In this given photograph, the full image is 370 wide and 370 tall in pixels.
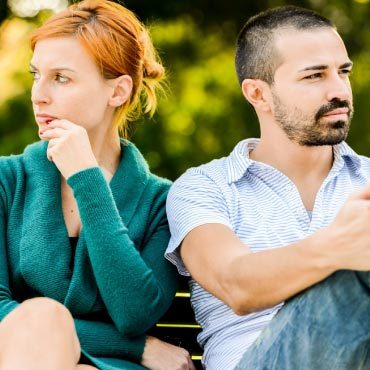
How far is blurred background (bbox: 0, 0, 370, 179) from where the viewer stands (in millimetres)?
8969

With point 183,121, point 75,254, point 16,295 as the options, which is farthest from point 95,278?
point 183,121

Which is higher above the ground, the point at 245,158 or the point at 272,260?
the point at 245,158

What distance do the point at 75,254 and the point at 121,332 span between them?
0.29m

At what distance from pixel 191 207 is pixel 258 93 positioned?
638mm

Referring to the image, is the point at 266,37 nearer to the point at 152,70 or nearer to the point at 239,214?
the point at 152,70

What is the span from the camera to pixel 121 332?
2873 mm

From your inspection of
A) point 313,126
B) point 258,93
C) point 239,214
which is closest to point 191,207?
point 239,214

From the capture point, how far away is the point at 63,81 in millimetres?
3021

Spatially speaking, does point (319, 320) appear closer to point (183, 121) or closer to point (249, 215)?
point (249, 215)

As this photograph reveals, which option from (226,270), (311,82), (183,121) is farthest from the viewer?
(183,121)

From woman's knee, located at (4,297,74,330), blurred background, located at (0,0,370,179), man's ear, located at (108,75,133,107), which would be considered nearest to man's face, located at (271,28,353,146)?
man's ear, located at (108,75,133,107)

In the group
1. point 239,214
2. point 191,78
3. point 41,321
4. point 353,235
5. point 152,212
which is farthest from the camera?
point 191,78

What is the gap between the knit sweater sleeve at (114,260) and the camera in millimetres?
2818

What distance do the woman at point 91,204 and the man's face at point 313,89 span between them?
47 centimetres
